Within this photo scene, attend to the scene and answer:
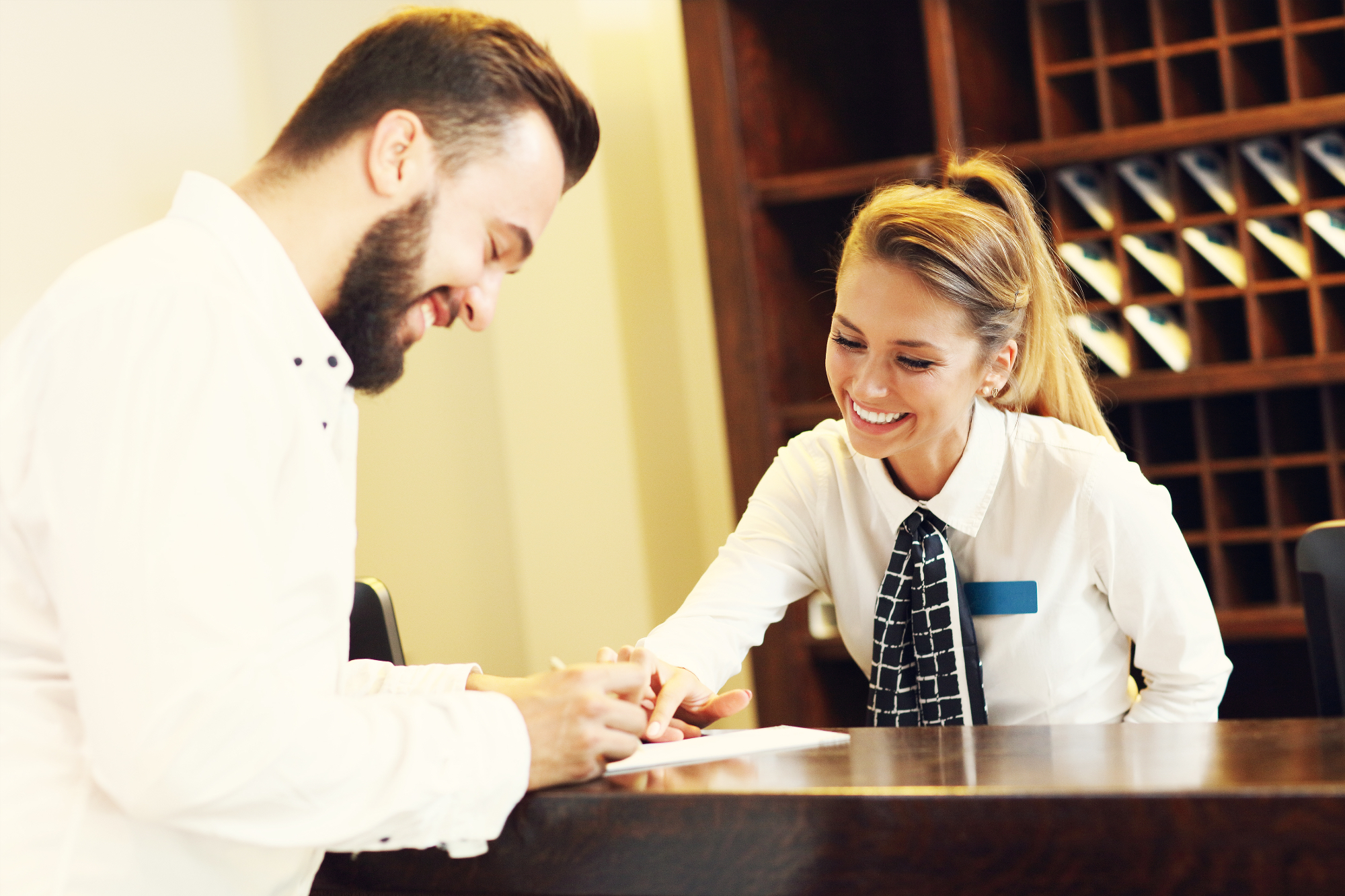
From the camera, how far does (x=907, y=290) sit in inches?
66.0

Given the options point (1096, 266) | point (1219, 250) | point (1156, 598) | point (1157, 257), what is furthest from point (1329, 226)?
point (1156, 598)

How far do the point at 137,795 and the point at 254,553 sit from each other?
0.63ft

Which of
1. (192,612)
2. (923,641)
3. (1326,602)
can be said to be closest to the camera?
(192,612)

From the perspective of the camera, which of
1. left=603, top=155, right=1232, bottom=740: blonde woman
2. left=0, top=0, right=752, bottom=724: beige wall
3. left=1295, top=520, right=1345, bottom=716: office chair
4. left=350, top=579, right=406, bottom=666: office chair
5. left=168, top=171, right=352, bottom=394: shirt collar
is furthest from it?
left=0, top=0, right=752, bottom=724: beige wall

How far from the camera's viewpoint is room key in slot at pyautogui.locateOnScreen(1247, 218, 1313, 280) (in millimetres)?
2357

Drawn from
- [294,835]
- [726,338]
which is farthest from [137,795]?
[726,338]

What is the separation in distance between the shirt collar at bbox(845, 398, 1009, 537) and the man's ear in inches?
32.8

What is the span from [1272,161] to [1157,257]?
0.92 ft

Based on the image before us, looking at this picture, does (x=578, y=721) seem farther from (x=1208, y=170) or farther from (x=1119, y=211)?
(x=1208, y=170)

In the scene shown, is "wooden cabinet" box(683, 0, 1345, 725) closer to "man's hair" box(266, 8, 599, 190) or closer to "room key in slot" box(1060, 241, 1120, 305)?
"room key in slot" box(1060, 241, 1120, 305)

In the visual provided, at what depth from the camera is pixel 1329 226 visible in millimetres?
2332

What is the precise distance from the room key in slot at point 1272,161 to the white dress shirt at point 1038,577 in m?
1.01

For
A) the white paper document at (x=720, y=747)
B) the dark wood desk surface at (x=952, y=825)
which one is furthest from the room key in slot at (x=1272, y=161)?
the white paper document at (x=720, y=747)

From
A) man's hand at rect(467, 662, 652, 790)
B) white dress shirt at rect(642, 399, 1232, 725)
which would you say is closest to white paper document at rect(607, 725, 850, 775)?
man's hand at rect(467, 662, 652, 790)
